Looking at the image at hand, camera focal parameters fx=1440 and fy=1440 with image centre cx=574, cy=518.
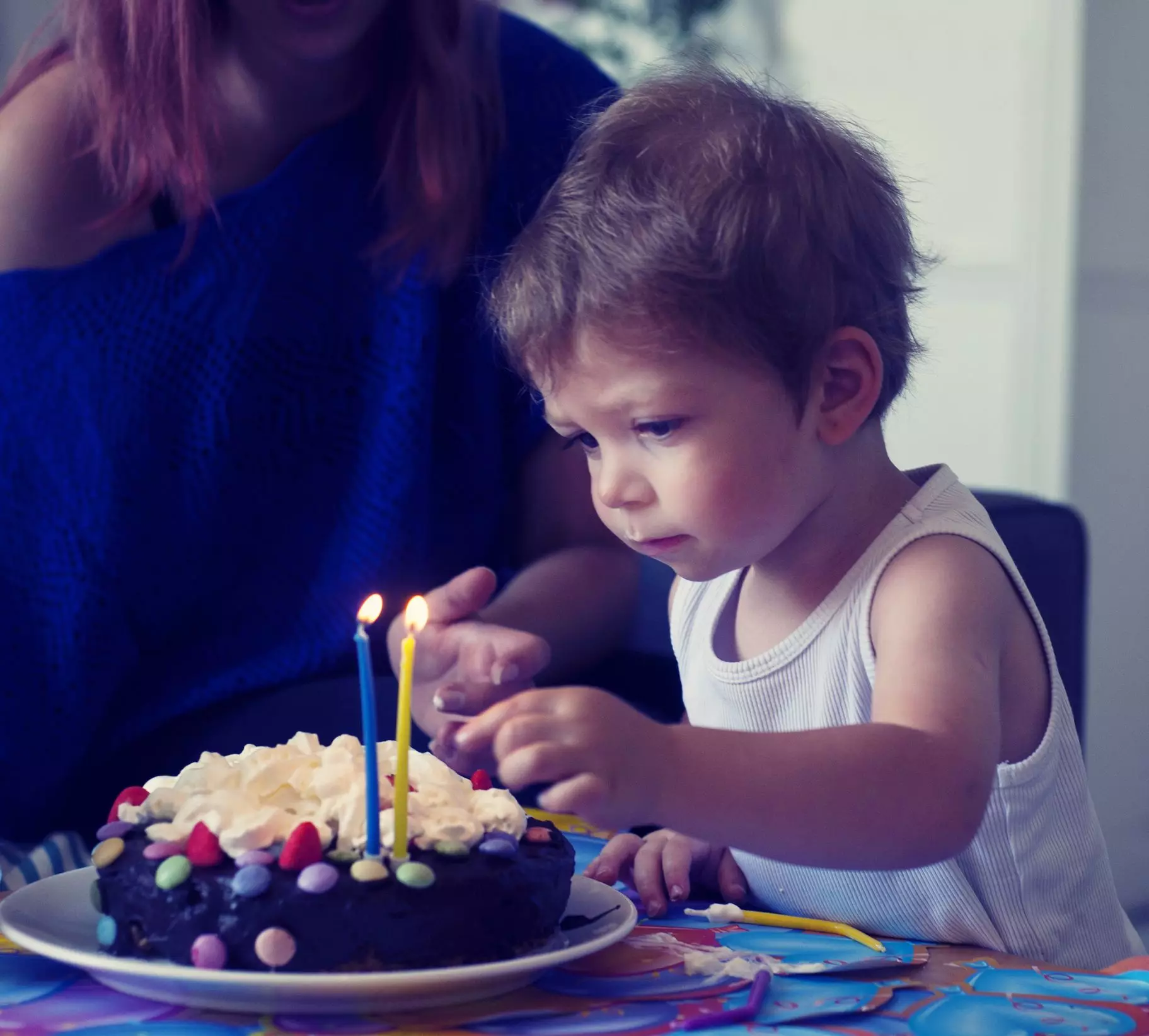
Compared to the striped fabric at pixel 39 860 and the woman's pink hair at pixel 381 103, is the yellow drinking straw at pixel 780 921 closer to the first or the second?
the striped fabric at pixel 39 860

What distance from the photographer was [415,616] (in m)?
0.64

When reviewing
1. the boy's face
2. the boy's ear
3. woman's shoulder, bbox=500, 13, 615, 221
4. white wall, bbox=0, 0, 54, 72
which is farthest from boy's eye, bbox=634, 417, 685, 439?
white wall, bbox=0, 0, 54, 72

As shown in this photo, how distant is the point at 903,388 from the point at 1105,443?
174cm

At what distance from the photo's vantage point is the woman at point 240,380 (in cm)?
126

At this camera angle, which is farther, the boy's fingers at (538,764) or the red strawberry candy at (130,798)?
the red strawberry candy at (130,798)

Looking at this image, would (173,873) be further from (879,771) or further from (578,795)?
(879,771)

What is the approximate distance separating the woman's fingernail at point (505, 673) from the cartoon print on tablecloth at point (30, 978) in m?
0.26

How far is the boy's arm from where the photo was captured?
0.67 meters

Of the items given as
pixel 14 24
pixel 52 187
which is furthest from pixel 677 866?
pixel 14 24

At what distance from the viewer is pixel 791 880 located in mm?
918

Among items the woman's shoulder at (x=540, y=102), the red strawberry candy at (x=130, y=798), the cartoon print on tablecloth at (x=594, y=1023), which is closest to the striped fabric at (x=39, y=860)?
the red strawberry candy at (x=130, y=798)

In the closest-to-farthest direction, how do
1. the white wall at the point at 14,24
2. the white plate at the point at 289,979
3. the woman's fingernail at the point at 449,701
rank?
1. the white plate at the point at 289,979
2. the woman's fingernail at the point at 449,701
3. the white wall at the point at 14,24

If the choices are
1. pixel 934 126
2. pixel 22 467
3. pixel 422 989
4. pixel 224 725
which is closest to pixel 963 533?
pixel 422 989

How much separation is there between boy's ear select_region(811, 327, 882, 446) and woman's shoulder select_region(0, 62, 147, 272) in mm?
697
